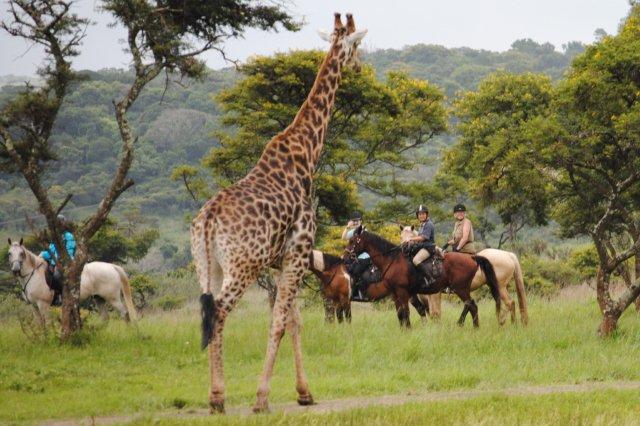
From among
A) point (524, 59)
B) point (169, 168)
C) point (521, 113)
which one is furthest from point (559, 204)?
point (524, 59)

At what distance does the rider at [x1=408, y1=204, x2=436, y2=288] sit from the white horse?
569cm

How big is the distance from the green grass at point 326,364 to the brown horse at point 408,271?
60 cm

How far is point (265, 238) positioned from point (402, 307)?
8323 mm

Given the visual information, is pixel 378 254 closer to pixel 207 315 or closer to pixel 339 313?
pixel 339 313

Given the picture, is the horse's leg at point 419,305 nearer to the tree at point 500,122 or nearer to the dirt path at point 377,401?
the tree at point 500,122

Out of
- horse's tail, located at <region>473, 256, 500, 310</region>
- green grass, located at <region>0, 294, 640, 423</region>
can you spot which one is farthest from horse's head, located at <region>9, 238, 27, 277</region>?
horse's tail, located at <region>473, 256, 500, 310</region>

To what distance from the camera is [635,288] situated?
1638cm

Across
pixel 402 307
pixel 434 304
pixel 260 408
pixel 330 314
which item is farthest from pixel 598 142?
pixel 260 408

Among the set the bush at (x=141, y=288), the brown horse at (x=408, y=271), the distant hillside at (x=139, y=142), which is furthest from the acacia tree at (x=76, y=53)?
the distant hillside at (x=139, y=142)

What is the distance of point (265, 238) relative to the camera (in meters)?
10.6

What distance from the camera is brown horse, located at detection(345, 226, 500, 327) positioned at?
1869 centimetres

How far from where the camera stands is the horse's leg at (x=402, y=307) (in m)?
18.0

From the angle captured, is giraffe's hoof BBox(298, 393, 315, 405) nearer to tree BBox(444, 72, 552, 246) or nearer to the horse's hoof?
the horse's hoof

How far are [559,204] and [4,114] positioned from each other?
16094 millimetres
